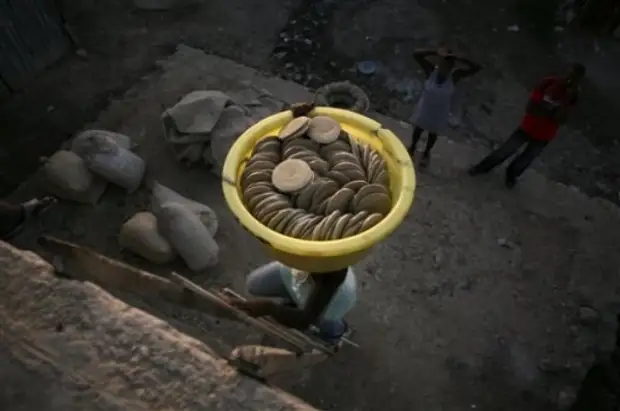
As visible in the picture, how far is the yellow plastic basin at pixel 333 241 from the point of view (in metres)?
2.03

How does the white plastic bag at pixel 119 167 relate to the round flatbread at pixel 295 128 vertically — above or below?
below

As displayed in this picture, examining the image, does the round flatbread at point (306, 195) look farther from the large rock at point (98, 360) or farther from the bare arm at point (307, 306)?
the large rock at point (98, 360)

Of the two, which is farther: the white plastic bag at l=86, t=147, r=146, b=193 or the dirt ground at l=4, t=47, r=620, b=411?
the white plastic bag at l=86, t=147, r=146, b=193

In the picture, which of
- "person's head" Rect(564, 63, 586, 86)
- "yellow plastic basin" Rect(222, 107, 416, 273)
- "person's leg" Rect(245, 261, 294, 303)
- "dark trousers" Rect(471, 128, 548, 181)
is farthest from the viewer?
"dark trousers" Rect(471, 128, 548, 181)

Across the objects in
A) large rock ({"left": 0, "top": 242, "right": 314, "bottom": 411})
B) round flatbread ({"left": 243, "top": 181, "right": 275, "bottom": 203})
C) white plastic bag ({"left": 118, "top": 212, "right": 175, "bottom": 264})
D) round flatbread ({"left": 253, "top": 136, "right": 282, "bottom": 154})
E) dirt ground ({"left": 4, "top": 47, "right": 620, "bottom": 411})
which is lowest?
dirt ground ({"left": 4, "top": 47, "right": 620, "bottom": 411})

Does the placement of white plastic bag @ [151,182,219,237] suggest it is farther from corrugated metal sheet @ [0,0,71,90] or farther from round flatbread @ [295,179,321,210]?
round flatbread @ [295,179,321,210]

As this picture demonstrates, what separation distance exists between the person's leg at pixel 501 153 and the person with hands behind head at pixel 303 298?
185 centimetres

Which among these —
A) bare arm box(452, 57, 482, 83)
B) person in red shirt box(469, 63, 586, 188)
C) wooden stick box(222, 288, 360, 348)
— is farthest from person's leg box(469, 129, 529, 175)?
wooden stick box(222, 288, 360, 348)

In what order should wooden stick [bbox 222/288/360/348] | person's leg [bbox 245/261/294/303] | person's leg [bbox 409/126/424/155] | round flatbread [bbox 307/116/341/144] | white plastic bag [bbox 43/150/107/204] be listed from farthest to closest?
person's leg [bbox 409/126/424/155] → white plastic bag [bbox 43/150/107/204] → person's leg [bbox 245/261/294/303] → wooden stick [bbox 222/288/360/348] → round flatbread [bbox 307/116/341/144]

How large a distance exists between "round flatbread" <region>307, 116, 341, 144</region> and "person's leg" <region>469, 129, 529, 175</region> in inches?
92.6

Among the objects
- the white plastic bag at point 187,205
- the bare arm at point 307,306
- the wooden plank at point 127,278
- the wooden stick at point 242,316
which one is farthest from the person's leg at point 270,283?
the white plastic bag at point 187,205

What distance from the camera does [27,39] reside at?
16.5ft

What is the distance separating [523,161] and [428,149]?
61 centimetres

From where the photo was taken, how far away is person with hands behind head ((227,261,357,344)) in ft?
8.14
